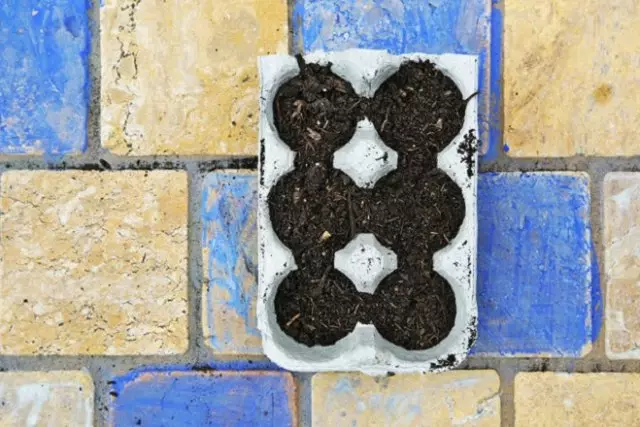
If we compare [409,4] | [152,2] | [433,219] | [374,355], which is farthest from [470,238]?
[152,2]

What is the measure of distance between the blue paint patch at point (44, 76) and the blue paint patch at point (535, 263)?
52 centimetres

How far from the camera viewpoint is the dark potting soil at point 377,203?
77cm

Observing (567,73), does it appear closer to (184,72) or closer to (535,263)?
(535,263)

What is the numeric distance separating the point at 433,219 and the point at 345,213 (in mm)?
100

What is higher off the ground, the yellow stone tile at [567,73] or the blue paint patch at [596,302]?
the yellow stone tile at [567,73]

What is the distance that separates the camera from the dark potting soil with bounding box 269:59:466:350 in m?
0.77

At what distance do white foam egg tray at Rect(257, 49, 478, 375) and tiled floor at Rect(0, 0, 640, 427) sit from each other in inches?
3.8

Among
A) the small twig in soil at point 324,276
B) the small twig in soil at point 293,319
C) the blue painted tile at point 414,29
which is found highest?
the blue painted tile at point 414,29

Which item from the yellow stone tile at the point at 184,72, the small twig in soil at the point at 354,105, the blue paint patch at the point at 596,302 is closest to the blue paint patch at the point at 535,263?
the blue paint patch at the point at 596,302

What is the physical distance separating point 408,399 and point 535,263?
0.24m

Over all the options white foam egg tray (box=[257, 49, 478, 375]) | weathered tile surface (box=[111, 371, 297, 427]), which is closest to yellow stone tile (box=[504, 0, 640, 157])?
white foam egg tray (box=[257, 49, 478, 375])

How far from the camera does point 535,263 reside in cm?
86

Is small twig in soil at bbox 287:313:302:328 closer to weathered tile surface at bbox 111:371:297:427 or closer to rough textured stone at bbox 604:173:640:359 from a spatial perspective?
weathered tile surface at bbox 111:371:297:427

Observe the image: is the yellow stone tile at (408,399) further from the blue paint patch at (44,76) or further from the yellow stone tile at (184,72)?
the blue paint patch at (44,76)
